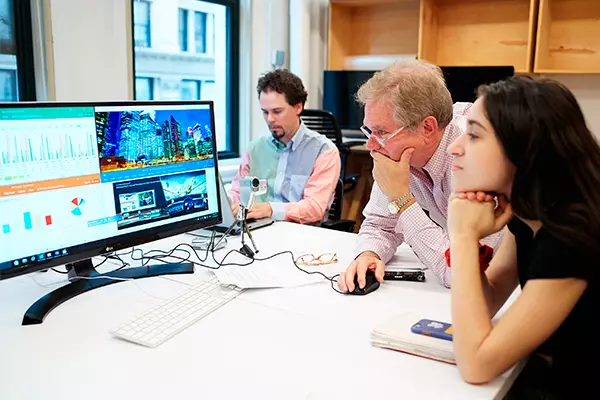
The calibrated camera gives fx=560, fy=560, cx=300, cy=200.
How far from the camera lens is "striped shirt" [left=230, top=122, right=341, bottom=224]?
266cm

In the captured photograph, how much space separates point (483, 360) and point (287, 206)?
1561 millimetres

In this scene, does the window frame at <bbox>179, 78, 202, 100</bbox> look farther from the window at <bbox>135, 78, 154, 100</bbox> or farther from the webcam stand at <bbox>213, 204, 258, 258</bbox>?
the webcam stand at <bbox>213, 204, 258, 258</bbox>

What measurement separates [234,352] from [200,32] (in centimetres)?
351

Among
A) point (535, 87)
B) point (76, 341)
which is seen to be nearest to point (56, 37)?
point (76, 341)

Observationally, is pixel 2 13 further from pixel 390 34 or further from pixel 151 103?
pixel 390 34

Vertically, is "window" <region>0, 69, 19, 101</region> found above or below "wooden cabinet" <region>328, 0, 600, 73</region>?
below

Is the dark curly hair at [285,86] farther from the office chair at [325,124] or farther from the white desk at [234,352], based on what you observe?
the white desk at [234,352]

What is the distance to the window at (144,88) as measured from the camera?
3.61m

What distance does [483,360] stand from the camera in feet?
3.36

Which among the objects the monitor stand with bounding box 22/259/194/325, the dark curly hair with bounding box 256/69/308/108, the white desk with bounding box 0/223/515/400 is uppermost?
the dark curly hair with bounding box 256/69/308/108

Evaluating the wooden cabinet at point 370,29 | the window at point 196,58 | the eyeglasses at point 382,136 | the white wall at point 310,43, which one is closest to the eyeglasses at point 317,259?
the eyeglasses at point 382,136

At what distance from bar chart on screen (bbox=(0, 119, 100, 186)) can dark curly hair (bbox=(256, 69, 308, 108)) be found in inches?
58.5

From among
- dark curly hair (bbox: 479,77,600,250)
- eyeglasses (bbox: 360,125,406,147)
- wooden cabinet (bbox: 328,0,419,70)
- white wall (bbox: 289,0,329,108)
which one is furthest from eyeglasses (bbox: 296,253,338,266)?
wooden cabinet (bbox: 328,0,419,70)

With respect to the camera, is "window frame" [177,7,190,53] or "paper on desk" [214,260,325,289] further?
"window frame" [177,7,190,53]
